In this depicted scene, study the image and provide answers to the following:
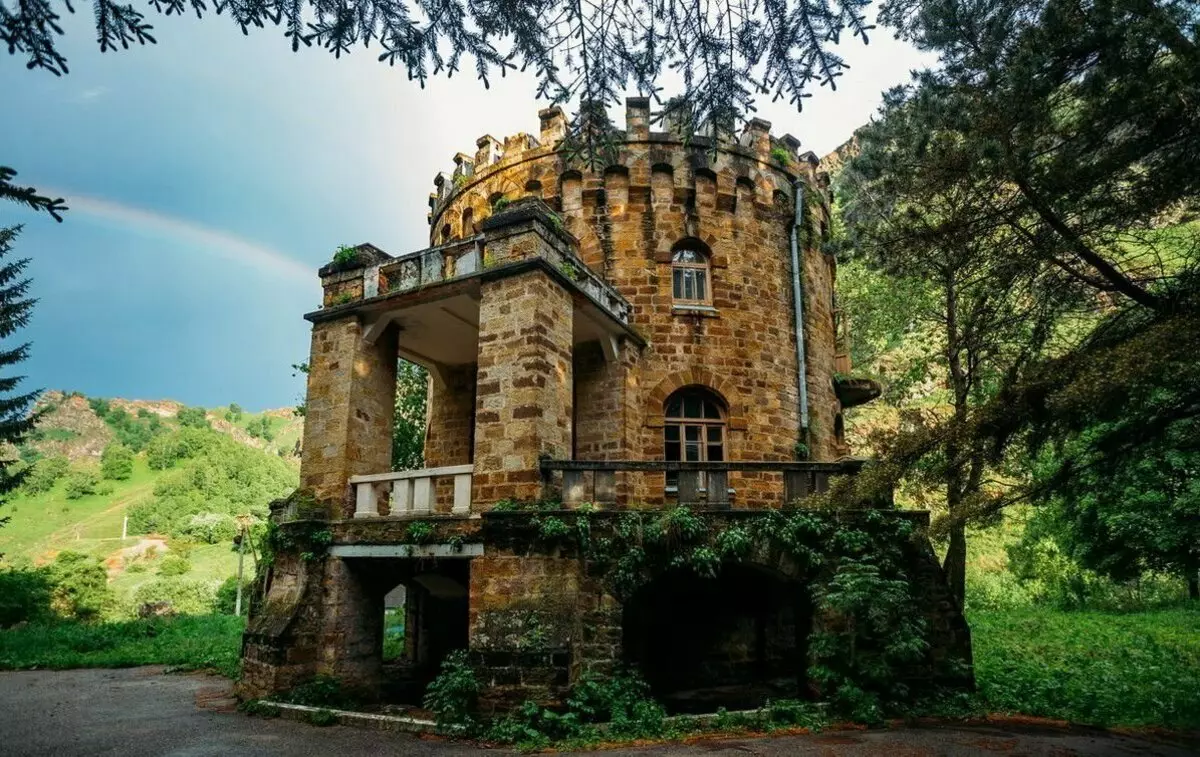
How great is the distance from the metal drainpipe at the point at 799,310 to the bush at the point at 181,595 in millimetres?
28654

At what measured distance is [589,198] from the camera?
1388 cm

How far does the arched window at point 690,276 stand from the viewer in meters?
13.7

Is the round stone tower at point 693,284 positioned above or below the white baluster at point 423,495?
above

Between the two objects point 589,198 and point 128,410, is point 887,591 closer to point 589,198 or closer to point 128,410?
point 589,198

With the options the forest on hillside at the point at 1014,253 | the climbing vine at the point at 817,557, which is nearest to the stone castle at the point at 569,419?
the climbing vine at the point at 817,557

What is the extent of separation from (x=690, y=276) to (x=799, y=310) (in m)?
2.33

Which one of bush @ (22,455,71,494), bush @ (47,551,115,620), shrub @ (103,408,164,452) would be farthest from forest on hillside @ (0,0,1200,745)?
shrub @ (103,408,164,452)

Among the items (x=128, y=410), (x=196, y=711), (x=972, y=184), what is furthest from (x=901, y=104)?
(x=128, y=410)

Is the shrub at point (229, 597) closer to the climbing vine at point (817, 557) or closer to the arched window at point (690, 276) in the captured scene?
the arched window at point (690, 276)

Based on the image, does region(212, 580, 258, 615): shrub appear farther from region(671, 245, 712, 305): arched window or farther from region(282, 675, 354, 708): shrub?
region(671, 245, 712, 305): arched window

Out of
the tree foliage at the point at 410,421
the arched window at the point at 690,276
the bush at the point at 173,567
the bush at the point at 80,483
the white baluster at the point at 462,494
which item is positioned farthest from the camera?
the bush at the point at 80,483

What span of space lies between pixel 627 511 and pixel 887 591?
3147 millimetres

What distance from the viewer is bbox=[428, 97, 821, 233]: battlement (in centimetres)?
1394

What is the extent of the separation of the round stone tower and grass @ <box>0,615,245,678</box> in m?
8.50
